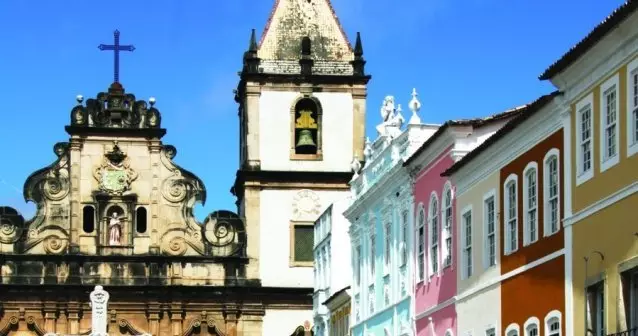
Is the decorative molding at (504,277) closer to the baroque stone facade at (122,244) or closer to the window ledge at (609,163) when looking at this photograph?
the window ledge at (609,163)

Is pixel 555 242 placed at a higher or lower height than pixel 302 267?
lower

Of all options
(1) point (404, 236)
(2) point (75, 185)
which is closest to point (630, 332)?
(1) point (404, 236)

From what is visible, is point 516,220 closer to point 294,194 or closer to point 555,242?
point 555,242

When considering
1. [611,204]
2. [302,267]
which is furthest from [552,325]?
[302,267]

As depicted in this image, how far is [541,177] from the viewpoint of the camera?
33.4 m

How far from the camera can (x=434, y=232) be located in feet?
139

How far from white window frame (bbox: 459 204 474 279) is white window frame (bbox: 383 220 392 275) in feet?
25.4

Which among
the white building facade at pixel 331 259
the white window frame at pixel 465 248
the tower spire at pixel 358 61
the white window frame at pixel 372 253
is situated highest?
the tower spire at pixel 358 61

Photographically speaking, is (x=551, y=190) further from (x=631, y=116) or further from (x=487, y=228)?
(x=631, y=116)

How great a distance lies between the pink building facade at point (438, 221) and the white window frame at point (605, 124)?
9.25m

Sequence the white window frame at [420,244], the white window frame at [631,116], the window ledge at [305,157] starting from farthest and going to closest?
the window ledge at [305,157], the white window frame at [420,244], the white window frame at [631,116]

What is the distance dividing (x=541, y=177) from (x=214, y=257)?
137ft

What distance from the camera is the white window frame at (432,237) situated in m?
41.8

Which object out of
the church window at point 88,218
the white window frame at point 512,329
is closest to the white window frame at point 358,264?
the white window frame at point 512,329
